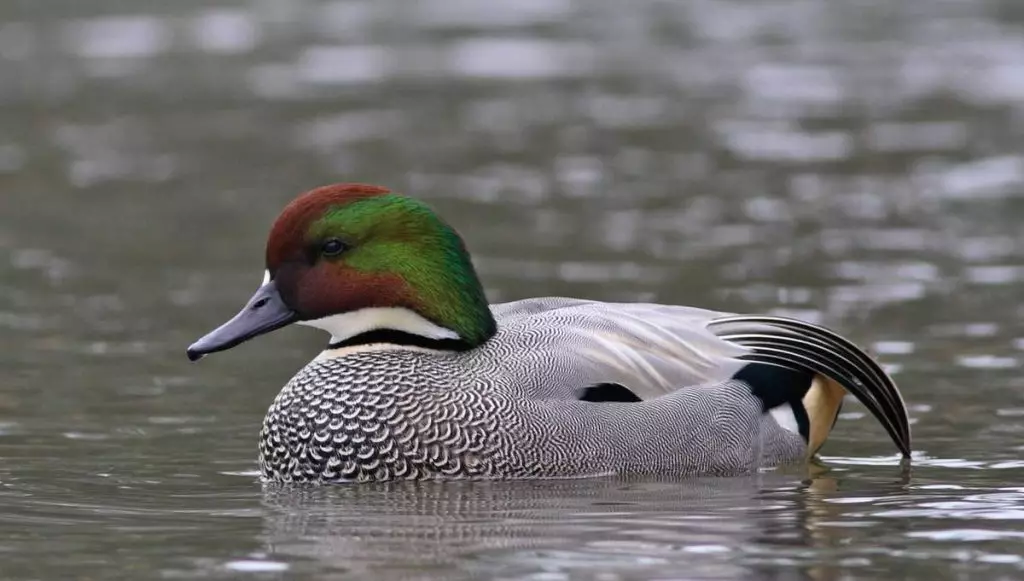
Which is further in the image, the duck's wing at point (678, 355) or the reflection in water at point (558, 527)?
the duck's wing at point (678, 355)

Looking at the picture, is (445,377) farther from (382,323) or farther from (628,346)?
(628,346)

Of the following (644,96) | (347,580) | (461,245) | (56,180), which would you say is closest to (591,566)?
(347,580)

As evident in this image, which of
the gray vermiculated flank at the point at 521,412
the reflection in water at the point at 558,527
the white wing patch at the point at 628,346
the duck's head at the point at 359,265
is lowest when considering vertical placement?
the reflection in water at the point at 558,527

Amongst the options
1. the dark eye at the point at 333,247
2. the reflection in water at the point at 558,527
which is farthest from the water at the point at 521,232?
the dark eye at the point at 333,247

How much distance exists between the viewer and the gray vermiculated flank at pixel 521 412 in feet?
27.9

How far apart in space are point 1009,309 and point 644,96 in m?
9.80

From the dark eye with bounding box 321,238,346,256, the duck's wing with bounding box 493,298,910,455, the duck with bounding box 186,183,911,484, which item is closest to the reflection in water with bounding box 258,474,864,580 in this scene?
the duck with bounding box 186,183,911,484

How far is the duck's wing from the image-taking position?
28.5ft

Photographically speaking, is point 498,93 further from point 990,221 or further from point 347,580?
point 347,580

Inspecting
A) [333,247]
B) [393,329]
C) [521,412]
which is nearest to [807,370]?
[521,412]

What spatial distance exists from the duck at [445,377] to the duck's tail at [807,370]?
12 cm

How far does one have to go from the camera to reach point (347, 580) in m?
6.79

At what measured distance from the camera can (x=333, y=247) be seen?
28.6ft

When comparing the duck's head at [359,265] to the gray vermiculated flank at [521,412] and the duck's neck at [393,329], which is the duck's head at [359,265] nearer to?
the duck's neck at [393,329]
